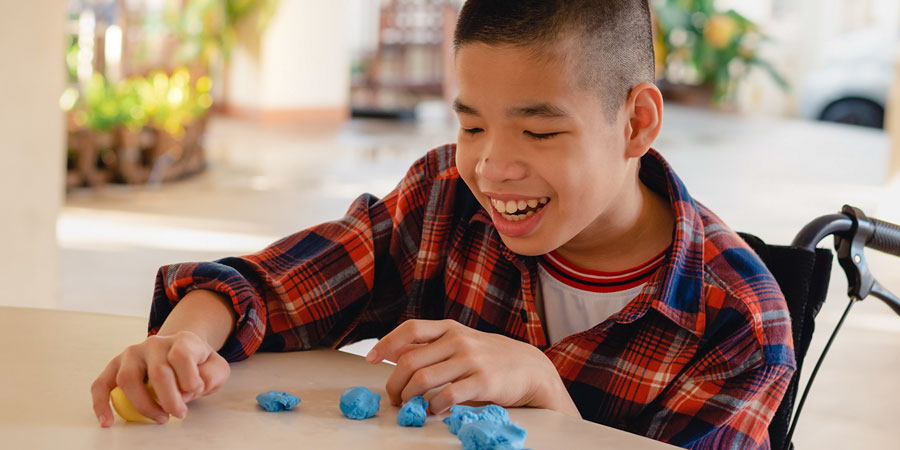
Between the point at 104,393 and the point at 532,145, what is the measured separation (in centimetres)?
46

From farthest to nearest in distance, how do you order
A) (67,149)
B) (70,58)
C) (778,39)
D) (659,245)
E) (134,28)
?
(778,39) → (134,28) → (70,58) → (67,149) → (659,245)

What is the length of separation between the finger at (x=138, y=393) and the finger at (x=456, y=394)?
→ 0.66 feet

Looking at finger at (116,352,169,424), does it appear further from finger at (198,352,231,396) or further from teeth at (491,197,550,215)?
teeth at (491,197,550,215)

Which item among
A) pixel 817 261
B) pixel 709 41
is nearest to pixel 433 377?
pixel 817 261

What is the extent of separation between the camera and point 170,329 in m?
0.95

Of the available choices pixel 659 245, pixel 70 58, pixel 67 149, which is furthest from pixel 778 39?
pixel 659 245

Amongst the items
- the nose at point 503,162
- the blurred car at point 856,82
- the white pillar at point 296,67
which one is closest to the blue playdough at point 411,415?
the nose at point 503,162

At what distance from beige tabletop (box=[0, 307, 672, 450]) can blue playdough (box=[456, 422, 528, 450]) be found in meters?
0.02

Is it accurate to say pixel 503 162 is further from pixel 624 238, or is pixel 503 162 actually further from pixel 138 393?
pixel 138 393

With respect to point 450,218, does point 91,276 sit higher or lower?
lower

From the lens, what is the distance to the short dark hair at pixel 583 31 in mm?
1029

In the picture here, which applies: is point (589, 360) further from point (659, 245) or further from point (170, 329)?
point (170, 329)

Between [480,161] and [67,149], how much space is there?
4415 millimetres

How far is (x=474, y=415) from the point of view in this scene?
30.0 inches
